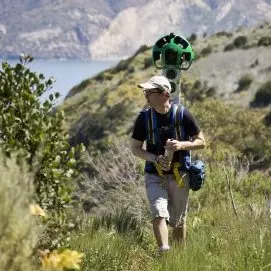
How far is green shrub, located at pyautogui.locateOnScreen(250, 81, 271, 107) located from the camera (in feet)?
95.6

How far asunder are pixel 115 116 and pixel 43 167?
94.7ft

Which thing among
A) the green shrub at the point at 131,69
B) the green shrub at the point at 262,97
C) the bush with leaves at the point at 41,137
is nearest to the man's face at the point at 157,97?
the bush with leaves at the point at 41,137

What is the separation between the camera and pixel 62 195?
3.78 meters

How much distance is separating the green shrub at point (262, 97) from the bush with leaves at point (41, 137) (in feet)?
84.1

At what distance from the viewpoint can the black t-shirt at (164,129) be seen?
516 centimetres

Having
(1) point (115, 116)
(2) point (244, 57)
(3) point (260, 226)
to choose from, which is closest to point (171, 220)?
(3) point (260, 226)

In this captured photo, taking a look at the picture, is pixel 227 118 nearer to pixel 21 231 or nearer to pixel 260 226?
pixel 260 226

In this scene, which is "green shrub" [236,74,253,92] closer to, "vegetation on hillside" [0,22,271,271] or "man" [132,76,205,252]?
"vegetation on hillside" [0,22,271,271]

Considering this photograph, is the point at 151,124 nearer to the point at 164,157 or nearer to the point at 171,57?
the point at 164,157

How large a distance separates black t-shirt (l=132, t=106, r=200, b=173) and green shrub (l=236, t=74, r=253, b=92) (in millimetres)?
27871

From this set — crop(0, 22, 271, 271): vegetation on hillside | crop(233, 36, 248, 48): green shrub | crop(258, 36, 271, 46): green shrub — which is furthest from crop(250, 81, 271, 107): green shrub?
crop(0, 22, 271, 271): vegetation on hillside

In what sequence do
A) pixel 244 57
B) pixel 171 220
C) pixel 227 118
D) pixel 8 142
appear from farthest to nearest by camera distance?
pixel 244 57
pixel 227 118
pixel 171 220
pixel 8 142

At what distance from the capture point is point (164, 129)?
203 inches

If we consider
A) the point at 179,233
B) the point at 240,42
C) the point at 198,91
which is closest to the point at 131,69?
the point at 240,42
